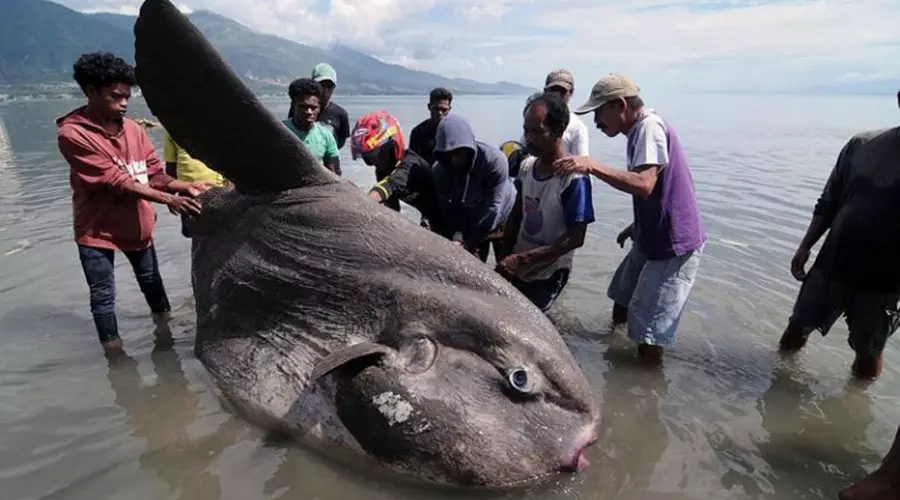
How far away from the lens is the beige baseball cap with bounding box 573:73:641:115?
15.4 ft

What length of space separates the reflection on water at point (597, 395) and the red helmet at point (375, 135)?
8.83ft

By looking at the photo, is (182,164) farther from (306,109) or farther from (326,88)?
(326,88)

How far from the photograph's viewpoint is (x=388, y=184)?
604 centimetres

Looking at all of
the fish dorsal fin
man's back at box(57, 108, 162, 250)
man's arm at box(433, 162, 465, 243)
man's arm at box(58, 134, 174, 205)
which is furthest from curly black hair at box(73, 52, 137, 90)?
man's arm at box(433, 162, 465, 243)

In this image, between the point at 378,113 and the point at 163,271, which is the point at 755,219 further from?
the point at 163,271

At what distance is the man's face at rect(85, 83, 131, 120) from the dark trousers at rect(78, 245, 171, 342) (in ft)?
3.91

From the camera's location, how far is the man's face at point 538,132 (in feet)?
15.5

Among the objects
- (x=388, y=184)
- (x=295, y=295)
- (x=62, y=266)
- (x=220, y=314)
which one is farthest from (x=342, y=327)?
(x=62, y=266)

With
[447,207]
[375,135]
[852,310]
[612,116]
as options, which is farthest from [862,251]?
[375,135]

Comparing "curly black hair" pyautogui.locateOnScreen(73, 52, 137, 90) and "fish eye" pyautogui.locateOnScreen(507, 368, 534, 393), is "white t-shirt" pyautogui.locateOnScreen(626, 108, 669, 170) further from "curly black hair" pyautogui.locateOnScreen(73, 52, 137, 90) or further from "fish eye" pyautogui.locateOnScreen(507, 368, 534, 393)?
"curly black hair" pyautogui.locateOnScreen(73, 52, 137, 90)

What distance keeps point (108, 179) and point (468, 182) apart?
10.3 ft

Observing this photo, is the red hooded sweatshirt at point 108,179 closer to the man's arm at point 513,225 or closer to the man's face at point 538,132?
the man's arm at point 513,225

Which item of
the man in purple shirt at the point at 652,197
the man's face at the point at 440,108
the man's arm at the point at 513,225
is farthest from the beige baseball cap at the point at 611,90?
the man's face at the point at 440,108

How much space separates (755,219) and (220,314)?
37.6 ft
